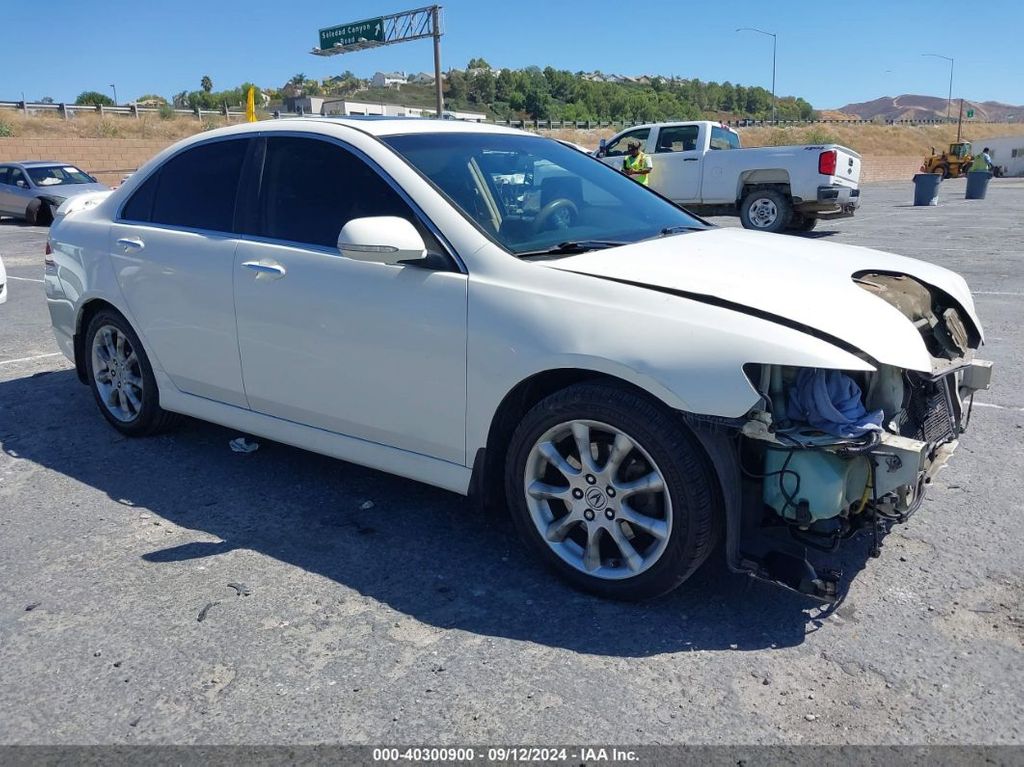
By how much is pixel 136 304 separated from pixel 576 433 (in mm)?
2817

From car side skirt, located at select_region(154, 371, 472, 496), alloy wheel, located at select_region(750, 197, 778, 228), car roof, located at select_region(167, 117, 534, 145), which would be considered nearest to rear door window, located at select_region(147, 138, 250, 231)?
car roof, located at select_region(167, 117, 534, 145)

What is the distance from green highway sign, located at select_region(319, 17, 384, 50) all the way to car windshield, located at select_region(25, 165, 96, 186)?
20.7 metres

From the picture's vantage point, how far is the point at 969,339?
150 inches

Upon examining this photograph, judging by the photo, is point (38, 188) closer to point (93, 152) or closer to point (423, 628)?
point (423, 628)

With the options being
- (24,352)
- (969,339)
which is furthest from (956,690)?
(24,352)

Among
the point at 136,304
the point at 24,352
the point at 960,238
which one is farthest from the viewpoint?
the point at 960,238

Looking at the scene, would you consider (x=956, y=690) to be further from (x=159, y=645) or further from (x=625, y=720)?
(x=159, y=645)

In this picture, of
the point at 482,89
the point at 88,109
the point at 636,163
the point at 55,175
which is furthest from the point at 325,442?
the point at 482,89

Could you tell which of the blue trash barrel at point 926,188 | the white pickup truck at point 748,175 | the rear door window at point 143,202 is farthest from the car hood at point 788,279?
the blue trash barrel at point 926,188

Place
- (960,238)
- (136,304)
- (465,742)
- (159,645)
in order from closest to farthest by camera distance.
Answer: (465,742)
(159,645)
(136,304)
(960,238)

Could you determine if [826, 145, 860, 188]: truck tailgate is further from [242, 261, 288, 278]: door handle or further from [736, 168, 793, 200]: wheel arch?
[242, 261, 288, 278]: door handle

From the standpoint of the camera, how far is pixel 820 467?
290cm

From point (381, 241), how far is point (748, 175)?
1361cm

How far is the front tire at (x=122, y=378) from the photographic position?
490cm
